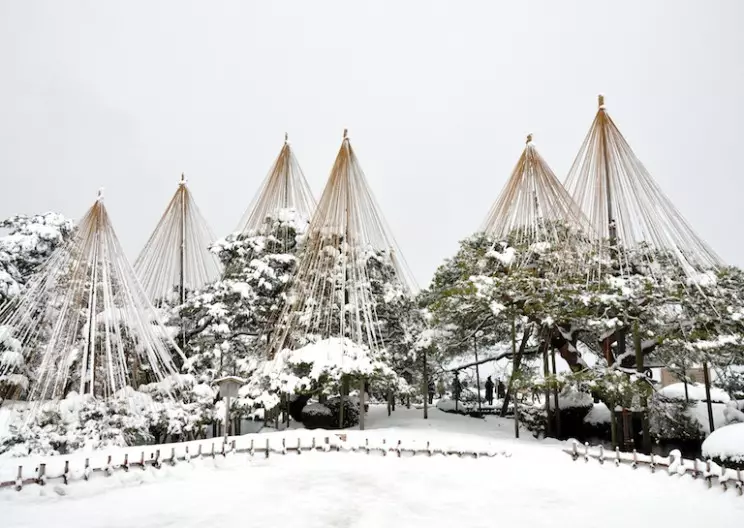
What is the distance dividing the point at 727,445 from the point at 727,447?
0.15 feet

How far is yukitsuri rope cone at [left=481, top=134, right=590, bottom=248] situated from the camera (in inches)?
488

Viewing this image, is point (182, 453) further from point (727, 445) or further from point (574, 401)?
point (574, 401)

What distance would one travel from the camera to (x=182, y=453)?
998 centimetres

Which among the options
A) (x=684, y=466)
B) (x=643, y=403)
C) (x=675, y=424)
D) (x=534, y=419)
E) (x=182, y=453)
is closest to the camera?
(x=684, y=466)

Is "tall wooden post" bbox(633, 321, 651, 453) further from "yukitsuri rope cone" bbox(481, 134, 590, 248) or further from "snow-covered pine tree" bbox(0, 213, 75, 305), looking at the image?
"snow-covered pine tree" bbox(0, 213, 75, 305)

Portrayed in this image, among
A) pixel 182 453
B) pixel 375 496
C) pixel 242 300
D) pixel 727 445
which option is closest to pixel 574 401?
pixel 727 445

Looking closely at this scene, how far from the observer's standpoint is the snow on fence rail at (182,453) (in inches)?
299

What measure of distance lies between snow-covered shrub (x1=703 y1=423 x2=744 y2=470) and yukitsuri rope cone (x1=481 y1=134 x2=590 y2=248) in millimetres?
5224

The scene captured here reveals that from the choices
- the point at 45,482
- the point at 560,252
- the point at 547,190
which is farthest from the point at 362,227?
the point at 45,482

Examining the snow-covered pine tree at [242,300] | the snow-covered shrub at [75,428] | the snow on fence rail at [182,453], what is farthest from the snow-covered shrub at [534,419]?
the snow-covered shrub at [75,428]

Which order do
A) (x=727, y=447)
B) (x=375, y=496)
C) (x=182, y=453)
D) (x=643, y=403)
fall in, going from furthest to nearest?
1. (x=643, y=403)
2. (x=182, y=453)
3. (x=727, y=447)
4. (x=375, y=496)

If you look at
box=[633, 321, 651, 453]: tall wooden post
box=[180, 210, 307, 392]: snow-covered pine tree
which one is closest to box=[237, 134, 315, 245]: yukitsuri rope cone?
box=[180, 210, 307, 392]: snow-covered pine tree

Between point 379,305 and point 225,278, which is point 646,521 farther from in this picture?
point 225,278

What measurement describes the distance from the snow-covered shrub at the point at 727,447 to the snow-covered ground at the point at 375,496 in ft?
7.62
